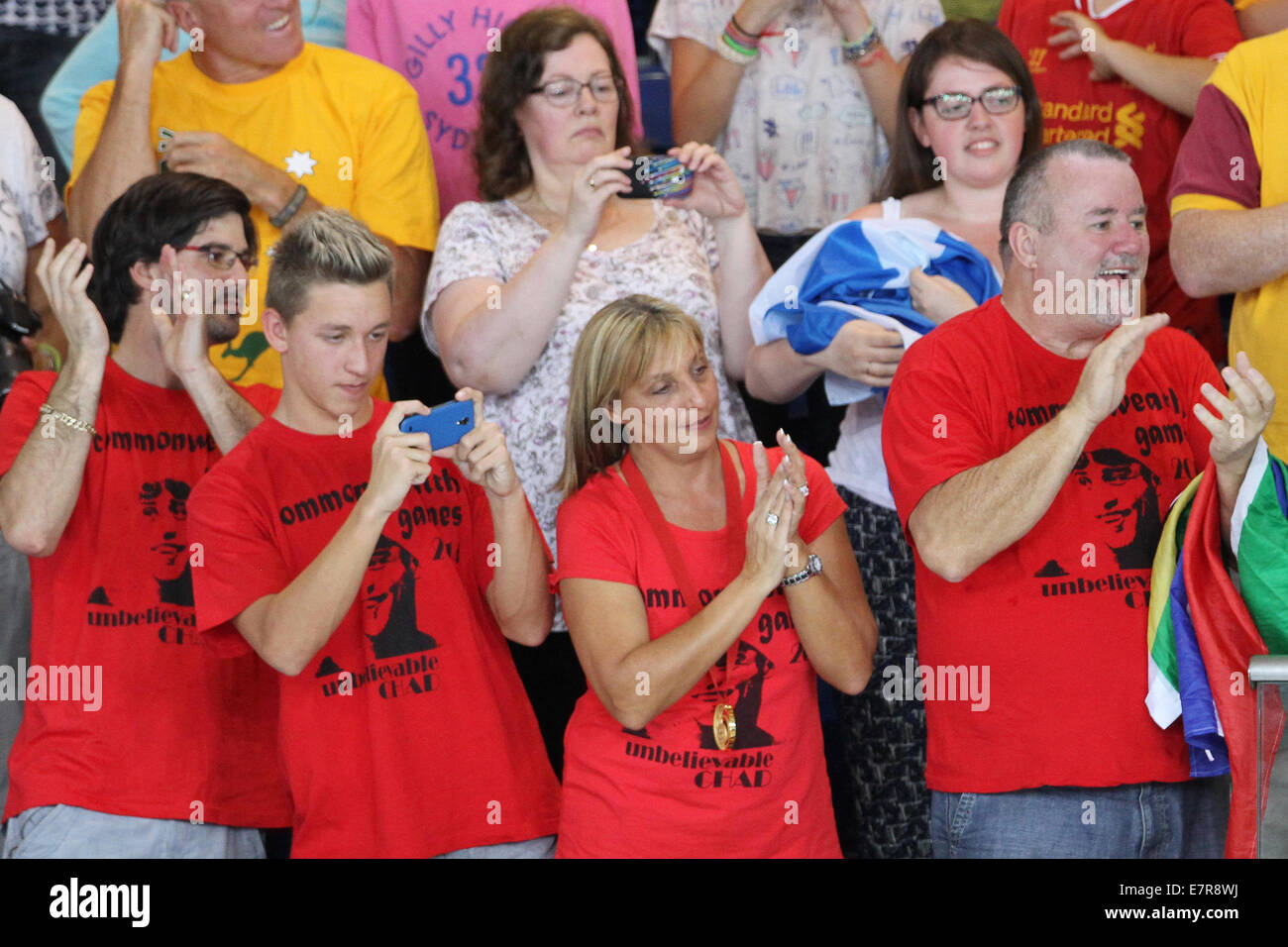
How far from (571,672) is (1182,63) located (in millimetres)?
2049

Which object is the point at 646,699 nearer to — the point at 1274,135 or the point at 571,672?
the point at 571,672

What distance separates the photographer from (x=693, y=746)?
114 inches

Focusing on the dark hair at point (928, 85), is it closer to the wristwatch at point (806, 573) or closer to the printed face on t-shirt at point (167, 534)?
the wristwatch at point (806, 573)

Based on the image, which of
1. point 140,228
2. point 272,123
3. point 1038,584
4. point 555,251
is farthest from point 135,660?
point 1038,584

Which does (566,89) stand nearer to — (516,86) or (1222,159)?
(516,86)

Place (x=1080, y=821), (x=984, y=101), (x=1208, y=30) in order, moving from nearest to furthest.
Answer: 1. (x=1080, y=821)
2. (x=984, y=101)
3. (x=1208, y=30)

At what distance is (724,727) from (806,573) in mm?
298

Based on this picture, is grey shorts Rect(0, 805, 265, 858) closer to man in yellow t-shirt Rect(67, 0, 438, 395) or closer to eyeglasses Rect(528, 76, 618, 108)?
man in yellow t-shirt Rect(67, 0, 438, 395)

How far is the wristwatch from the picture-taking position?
287 centimetres

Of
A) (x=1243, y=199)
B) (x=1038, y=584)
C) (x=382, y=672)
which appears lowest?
(x=382, y=672)

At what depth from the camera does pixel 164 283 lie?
10.9 feet

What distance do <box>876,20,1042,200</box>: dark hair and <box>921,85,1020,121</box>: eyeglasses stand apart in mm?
37

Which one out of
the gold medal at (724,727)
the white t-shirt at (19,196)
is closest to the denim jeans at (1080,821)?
the gold medal at (724,727)

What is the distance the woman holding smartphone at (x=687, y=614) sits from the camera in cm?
283
